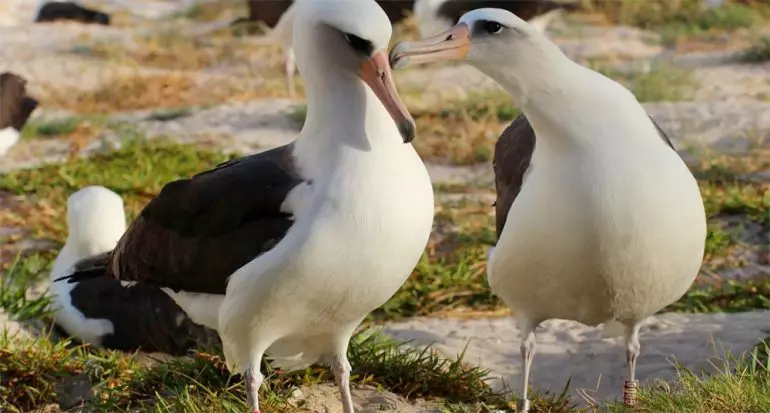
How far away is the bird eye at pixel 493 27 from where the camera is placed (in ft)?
11.4

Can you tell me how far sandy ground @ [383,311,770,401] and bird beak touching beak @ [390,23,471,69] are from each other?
1.49 m

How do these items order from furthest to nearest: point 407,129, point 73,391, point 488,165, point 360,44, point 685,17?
point 685,17
point 488,165
point 73,391
point 360,44
point 407,129

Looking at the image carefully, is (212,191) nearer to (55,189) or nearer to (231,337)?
(231,337)

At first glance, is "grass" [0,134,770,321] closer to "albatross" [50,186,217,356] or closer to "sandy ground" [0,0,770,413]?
"sandy ground" [0,0,770,413]

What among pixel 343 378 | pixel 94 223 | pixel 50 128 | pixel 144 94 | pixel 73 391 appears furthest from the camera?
pixel 144 94

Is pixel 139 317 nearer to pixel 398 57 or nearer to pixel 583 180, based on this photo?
pixel 398 57

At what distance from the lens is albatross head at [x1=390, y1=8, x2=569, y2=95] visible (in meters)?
3.46

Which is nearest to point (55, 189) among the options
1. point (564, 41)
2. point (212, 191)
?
point (212, 191)

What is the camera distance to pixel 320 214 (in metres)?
3.22

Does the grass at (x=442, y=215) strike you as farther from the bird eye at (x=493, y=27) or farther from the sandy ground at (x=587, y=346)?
the bird eye at (x=493, y=27)

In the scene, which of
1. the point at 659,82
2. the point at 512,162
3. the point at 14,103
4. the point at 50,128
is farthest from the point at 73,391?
the point at 659,82

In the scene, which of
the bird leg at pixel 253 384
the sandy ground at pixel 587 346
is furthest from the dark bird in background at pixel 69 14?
the bird leg at pixel 253 384

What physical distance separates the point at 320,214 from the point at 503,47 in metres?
0.73

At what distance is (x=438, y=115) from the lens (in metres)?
9.33
